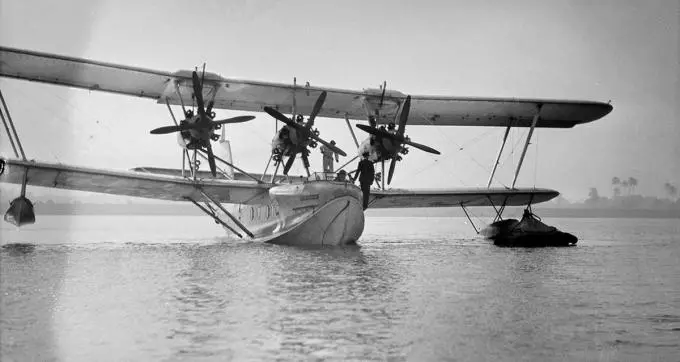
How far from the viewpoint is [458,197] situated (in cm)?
3375

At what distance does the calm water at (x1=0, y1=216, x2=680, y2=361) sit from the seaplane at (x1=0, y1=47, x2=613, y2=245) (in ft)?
25.1

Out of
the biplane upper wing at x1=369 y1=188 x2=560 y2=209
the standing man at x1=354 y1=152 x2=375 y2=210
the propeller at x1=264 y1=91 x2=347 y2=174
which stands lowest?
the biplane upper wing at x1=369 y1=188 x2=560 y2=209

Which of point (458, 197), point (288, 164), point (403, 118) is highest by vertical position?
point (403, 118)

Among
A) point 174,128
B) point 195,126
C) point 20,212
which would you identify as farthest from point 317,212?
point 20,212

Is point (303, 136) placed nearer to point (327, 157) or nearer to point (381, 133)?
point (327, 157)

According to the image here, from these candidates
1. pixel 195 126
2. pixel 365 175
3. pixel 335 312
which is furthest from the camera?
pixel 365 175

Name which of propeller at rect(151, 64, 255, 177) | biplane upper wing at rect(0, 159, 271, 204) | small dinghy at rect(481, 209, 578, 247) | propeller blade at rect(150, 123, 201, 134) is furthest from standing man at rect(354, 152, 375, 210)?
small dinghy at rect(481, 209, 578, 247)

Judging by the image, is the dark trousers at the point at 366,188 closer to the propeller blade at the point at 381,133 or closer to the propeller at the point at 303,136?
the propeller at the point at 303,136

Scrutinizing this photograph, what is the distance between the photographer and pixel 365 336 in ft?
29.0

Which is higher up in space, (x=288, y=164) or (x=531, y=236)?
(x=288, y=164)

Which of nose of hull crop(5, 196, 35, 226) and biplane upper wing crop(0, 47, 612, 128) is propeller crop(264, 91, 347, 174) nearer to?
biplane upper wing crop(0, 47, 612, 128)

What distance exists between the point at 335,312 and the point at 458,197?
2397 centimetres

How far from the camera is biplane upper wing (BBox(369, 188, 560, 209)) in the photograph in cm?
3184

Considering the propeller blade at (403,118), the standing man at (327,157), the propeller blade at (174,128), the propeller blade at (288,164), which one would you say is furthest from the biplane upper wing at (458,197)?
the propeller blade at (174,128)
